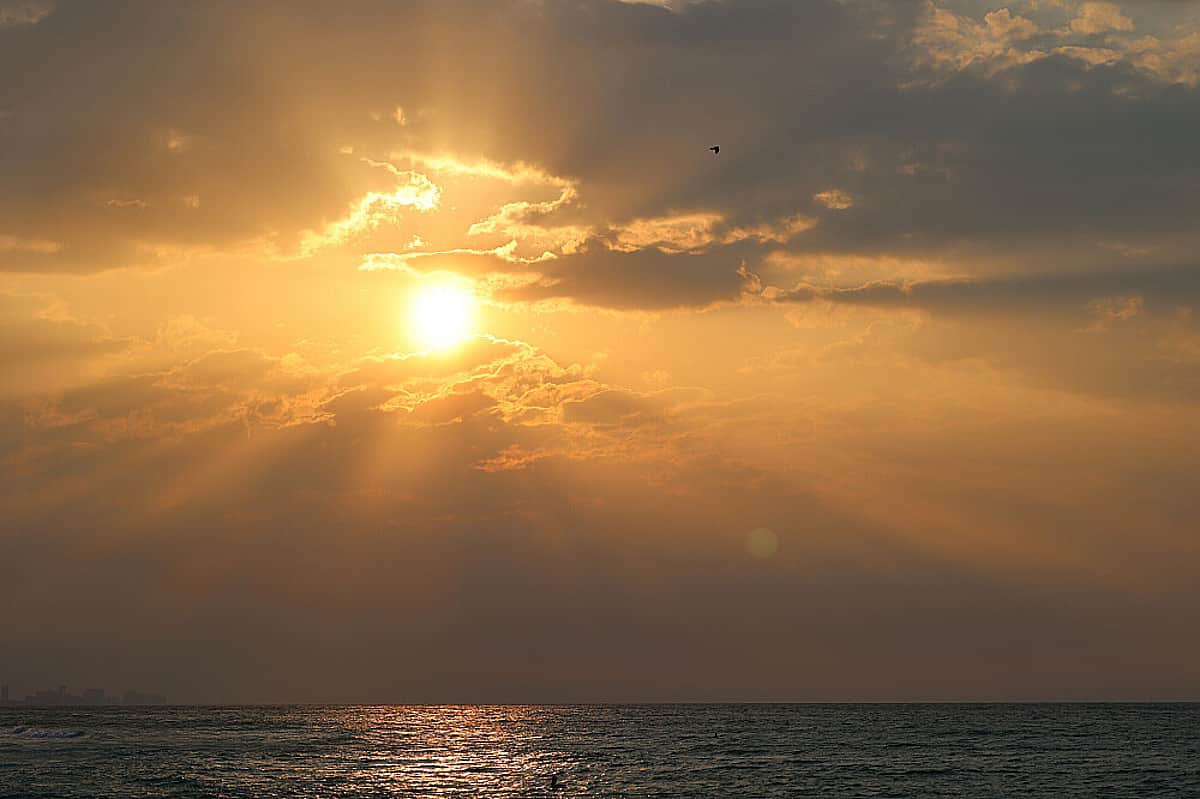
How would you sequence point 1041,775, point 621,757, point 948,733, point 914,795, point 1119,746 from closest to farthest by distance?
point 914,795, point 1041,775, point 621,757, point 1119,746, point 948,733

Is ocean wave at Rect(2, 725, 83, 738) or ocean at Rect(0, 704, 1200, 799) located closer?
ocean at Rect(0, 704, 1200, 799)

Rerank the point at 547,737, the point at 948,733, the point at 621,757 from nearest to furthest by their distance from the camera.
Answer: the point at 621,757 < the point at 547,737 < the point at 948,733

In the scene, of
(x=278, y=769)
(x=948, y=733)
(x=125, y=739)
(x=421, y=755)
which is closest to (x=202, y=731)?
(x=125, y=739)

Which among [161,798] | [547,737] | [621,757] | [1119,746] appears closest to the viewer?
[161,798]

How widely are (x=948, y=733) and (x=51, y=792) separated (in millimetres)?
153548

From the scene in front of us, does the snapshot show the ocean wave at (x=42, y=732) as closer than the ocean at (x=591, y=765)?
No

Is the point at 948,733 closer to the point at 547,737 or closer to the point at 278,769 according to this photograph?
the point at 547,737

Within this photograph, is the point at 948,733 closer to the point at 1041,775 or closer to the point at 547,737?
the point at 547,737

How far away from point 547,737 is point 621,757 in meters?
55.2

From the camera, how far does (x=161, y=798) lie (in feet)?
281

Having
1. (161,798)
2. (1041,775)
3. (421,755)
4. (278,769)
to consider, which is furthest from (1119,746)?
(161,798)

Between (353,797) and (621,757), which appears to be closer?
(353,797)

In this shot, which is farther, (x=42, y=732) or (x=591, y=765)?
(x=42, y=732)

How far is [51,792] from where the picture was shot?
88.3m
